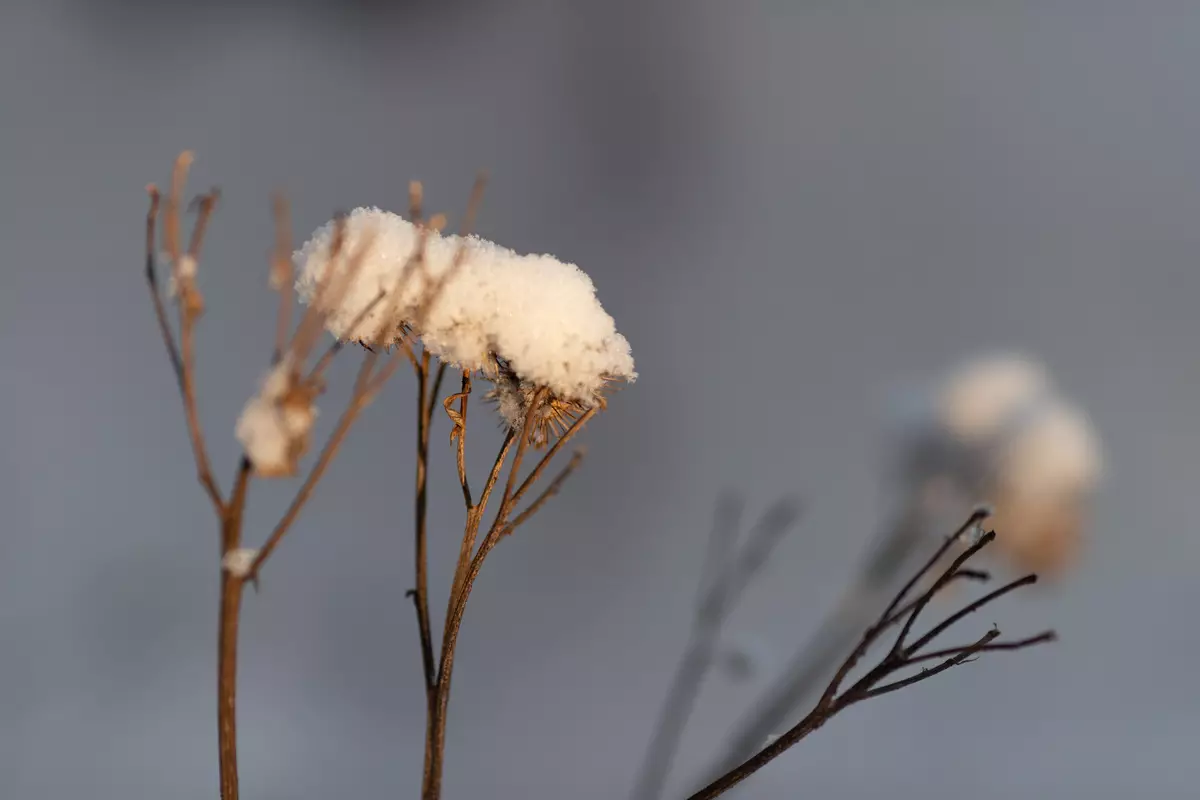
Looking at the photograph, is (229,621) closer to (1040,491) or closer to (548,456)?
(548,456)

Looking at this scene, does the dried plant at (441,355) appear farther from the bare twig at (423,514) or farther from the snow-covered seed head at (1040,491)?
the snow-covered seed head at (1040,491)

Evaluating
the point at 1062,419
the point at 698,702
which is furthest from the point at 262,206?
the point at 1062,419

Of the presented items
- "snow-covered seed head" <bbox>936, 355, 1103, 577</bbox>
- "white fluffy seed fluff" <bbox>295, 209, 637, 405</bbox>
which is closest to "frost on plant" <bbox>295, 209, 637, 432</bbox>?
"white fluffy seed fluff" <bbox>295, 209, 637, 405</bbox>

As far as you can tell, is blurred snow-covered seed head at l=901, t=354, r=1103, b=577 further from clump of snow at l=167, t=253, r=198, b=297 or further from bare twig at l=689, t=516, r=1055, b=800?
clump of snow at l=167, t=253, r=198, b=297

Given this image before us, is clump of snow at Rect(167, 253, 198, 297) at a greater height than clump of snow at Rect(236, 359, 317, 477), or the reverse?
clump of snow at Rect(167, 253, 198, 297)

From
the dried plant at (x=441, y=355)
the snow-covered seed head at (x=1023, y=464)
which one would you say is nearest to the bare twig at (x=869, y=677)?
the dried plant at (x=441, y=355)

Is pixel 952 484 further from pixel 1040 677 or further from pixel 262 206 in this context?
pixel 262 206

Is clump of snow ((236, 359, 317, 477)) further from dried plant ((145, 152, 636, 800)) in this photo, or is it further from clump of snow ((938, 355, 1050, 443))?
clump of snow ((938, 355, 1050, 443))

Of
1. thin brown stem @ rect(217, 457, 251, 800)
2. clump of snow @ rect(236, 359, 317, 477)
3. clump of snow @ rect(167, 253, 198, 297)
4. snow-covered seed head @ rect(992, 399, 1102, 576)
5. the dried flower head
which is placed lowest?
thin brown stem @ rect(217, 457, 251, 800)

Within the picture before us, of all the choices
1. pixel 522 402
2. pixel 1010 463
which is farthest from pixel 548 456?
pixel 1010 463

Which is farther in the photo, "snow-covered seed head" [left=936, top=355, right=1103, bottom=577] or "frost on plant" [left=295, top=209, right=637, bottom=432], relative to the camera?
"snow-covered seed head" [left=936, top=355, right=1103, bottom=577]
